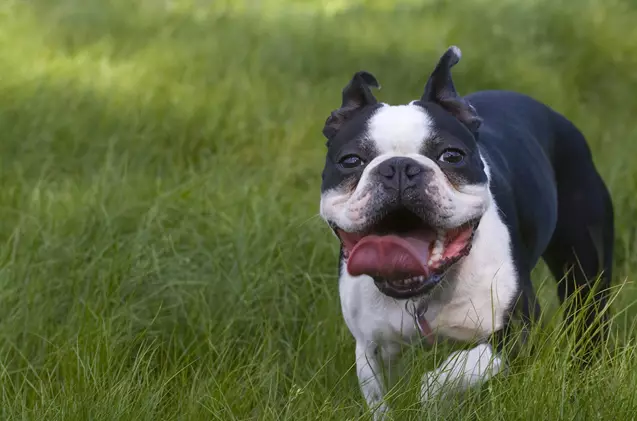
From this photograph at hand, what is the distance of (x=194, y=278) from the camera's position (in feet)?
13.1

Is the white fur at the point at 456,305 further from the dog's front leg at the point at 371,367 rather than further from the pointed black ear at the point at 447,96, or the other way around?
the pointed black ear at the point at 447,96

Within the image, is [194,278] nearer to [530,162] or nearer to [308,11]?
[530,162]

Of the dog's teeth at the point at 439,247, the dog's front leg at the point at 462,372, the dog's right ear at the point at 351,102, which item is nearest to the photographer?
the dog's front leg at the point at 462,372

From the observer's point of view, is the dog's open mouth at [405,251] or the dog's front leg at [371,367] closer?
the dog's open mouth at [405,251]

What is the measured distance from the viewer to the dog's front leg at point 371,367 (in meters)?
3.01

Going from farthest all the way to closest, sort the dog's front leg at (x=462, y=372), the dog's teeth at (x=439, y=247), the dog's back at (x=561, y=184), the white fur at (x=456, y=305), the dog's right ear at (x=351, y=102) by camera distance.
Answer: the dog's back at (x=561, y=184)
the dog's right ear at (x=351, y=102)
the white fur at (x=456, y=305)
the dog's teeth at (x=439, y=247)
the dog's front leg at (x=462, y=372)

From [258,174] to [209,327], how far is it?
1840 millimetres

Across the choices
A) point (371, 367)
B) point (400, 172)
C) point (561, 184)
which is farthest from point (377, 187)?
point (561, 184)

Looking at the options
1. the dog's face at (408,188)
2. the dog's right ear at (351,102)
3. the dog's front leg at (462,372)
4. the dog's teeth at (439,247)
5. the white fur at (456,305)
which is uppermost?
the dog's right ear at (351,102)

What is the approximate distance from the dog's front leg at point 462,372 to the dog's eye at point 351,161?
1.85 feet

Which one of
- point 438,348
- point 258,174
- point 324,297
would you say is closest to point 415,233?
point 438,348

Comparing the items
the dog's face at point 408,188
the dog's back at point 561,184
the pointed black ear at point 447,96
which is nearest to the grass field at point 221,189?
the dog's back at point 561,184

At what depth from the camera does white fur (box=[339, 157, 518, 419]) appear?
296 centimetres

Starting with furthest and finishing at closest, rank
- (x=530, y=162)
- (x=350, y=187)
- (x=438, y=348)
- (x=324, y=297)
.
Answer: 1. (x=324, y=297)
2. (x=530, y=162)
3. (x=438, y=348)
4. (x=350, y=187)
